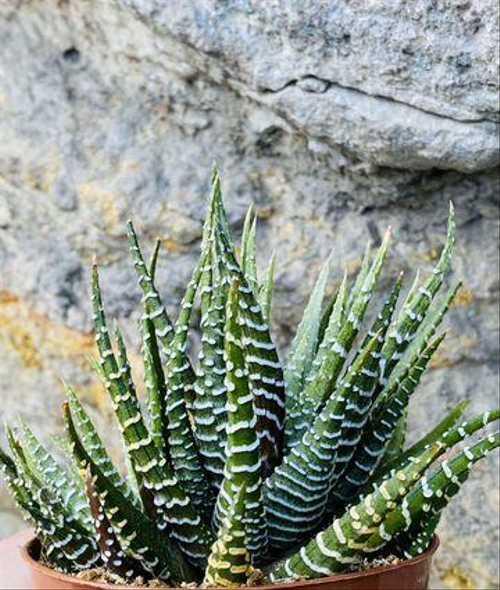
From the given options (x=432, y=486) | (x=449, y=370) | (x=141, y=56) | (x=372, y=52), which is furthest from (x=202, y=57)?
(x=432, y=486)

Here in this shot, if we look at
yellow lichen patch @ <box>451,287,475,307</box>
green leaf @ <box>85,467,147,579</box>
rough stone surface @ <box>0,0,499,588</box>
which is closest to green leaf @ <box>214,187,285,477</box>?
green leaf @ <box>85,467,147,579</box>

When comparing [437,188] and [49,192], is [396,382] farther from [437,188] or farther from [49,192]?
[49,192]

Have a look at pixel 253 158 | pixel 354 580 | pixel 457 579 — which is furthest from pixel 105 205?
pixel 354 580

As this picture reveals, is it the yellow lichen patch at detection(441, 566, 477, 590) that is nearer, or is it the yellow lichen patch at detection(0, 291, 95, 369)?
A: the yellow lichen patch at detection(441, 566, 477, 590)

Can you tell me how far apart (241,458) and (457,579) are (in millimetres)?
913

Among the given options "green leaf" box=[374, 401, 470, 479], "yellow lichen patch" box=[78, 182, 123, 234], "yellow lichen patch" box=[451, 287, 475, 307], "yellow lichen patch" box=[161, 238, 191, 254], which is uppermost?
"green leaf" box=[374, 401, 470, 479]

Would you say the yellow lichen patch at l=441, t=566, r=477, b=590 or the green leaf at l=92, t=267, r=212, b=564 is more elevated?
the green leaf at l=92, t=267, r=212, b=564

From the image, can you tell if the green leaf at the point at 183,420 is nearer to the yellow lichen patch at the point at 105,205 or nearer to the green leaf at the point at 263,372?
the green leaf at the point at 263,372

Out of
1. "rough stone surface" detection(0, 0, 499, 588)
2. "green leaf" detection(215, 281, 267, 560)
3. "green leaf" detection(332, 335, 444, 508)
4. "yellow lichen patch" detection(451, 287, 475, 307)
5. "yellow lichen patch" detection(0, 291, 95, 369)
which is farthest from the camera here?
"yellow lichen patch" detection(0, 291, 95, 369)

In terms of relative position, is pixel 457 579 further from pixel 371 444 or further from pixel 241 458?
pixel 241 458

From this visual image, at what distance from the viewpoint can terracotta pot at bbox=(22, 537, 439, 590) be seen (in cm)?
59

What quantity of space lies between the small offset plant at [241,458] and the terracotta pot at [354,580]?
0.03ft

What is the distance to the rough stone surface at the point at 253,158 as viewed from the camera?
123 centimetres

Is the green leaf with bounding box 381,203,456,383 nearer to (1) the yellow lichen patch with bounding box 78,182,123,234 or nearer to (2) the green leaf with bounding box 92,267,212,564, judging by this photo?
(2) the green leaf with bounding box 92,267,212,564
